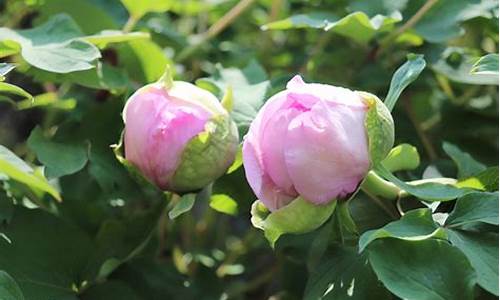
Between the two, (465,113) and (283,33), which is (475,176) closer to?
(465,113)

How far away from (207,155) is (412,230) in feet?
→ 0.42

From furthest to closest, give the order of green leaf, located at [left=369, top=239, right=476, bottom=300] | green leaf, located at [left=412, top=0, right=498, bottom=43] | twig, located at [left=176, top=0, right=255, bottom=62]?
twig, located at [left=176, top=0, right=255, bottom=62]
green leaf, located at [left=412, top=0, right=498, bottom=43]
green leaf, located at [left=369, top=239, right=476, bottom=300]

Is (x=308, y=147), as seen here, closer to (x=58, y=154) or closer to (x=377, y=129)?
(x=377, y=129)

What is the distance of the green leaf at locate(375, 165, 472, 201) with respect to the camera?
1.68 feet

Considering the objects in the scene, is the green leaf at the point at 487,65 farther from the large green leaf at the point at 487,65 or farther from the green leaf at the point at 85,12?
the green leaf at the point at 85,12

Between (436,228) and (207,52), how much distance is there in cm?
44

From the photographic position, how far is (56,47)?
0.62 metres

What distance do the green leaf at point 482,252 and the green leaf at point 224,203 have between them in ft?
0.56

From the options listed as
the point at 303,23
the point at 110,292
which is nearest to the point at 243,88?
the point at 303,23

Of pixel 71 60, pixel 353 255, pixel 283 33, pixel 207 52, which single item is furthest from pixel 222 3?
pixel 353 255

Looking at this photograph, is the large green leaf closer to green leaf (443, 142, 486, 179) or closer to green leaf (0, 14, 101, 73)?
green leaf (443, 142, 486, 179)

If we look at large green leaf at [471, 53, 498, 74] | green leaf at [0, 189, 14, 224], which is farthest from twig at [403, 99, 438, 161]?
green leaf at [0, 189, 14, 224]

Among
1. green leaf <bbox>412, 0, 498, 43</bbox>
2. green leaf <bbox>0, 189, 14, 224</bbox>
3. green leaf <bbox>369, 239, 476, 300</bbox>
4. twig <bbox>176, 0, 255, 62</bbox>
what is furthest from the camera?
twig <bbox>176, 0, 255, 62</bbox>

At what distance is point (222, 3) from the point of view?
0.88 metres
